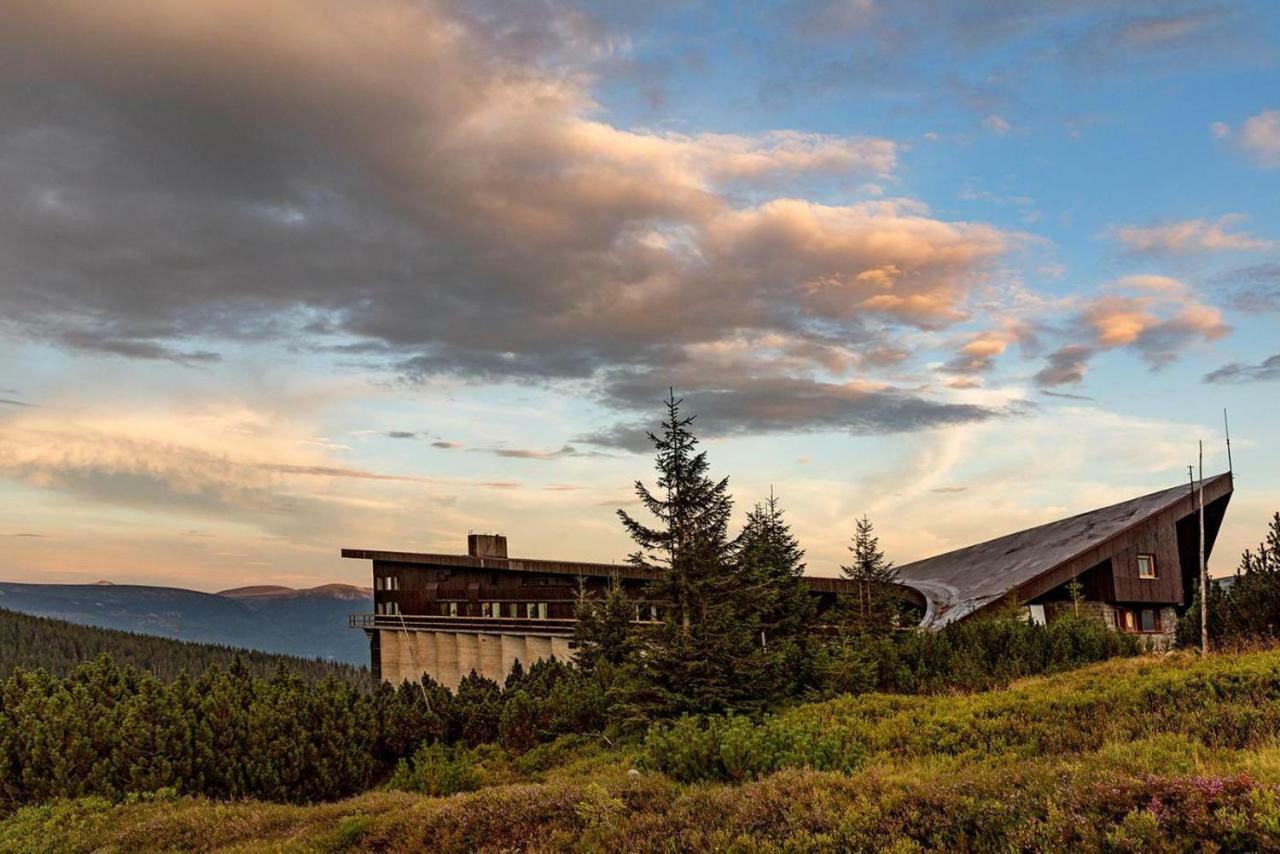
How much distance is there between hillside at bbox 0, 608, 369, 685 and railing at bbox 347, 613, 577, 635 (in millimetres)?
66177

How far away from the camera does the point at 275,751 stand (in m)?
21.5

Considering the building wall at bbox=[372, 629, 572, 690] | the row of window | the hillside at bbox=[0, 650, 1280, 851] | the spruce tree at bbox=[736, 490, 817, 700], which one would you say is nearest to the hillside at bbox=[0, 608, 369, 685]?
the building wall at bbox=[372, 629, 572, 690]

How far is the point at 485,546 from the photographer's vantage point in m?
57.0

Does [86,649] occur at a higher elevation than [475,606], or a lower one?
lower

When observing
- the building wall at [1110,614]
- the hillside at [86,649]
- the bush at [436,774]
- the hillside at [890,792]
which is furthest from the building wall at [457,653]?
the hillside at [86,649]

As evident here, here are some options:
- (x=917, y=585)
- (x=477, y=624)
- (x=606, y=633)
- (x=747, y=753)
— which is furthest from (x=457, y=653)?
(x=747, y=753)

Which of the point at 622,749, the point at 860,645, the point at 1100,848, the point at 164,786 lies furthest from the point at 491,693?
the point at 1100,848

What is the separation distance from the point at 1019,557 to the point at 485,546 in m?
31.7

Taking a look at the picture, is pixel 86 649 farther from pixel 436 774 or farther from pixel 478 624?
pixel 436 774

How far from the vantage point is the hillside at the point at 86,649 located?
122m

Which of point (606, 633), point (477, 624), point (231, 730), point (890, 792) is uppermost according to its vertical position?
point (890, 792)

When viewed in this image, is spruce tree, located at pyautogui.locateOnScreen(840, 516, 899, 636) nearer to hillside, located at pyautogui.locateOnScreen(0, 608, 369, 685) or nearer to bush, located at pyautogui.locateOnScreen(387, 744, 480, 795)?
bush, located at pyautogui.locateOnScreen(387, 744, 480, 795)

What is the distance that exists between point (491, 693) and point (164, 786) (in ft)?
31.8

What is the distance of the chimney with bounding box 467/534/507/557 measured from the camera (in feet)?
186
